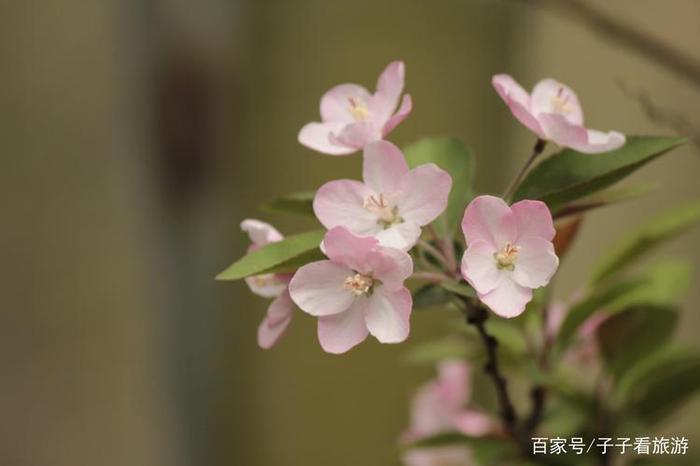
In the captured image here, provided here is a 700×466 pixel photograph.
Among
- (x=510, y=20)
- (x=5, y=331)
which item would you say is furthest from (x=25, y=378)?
(x=510, y=20)

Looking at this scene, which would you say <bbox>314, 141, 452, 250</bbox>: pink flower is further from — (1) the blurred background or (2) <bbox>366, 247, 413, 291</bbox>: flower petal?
(1) the blurred background

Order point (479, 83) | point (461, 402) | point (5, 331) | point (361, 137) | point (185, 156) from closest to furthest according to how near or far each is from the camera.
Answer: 1. point (361, 137)
2. point (461, 402)
3. point (5, 331)
4. point (185, 156)
5. point (479, 83)

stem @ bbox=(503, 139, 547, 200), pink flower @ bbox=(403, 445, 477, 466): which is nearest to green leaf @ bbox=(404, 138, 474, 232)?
stem @ bbox=(503, 139, 547, 200)

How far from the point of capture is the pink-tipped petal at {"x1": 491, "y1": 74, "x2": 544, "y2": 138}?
405mm

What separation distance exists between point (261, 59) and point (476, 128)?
1.51ft

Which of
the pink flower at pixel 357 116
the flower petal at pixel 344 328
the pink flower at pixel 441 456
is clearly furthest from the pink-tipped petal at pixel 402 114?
the pink flower at pixel 441 456

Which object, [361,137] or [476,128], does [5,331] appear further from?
[361,137]

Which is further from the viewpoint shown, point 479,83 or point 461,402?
point 479,83

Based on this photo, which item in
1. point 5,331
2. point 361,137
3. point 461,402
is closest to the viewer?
point 361,137

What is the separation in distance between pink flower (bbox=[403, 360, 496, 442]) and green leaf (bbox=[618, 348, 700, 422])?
0.42ft

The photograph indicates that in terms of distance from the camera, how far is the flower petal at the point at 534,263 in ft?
1.21

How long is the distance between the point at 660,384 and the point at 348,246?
0.39 m

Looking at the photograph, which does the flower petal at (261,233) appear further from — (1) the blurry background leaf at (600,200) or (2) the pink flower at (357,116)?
(1) the blurry background leaf at (600,200)

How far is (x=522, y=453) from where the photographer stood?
59 cm
